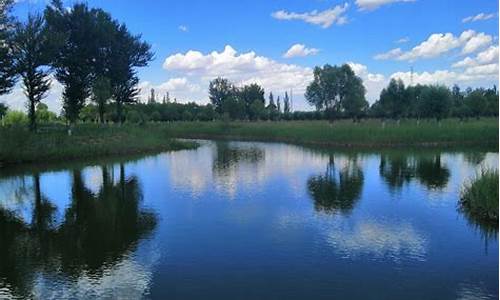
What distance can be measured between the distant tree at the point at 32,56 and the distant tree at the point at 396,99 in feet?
172

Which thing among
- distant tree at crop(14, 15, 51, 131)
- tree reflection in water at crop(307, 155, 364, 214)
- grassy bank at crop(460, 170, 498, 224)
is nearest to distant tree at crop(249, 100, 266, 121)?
distant tree at crop(14, 15, 51, 131)

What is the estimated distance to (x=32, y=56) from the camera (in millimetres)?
36375

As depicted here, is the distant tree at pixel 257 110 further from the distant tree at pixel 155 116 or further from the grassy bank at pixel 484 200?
the grassy bank at pixel 484 200

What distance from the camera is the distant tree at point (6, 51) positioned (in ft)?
105

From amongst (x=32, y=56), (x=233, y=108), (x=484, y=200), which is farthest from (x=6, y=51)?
(x=233, y=108)

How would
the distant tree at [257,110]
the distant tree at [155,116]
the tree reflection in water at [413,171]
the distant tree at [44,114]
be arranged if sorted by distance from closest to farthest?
the tree reflection in water at [413,171], the distant tree at [44,114], the distant tree at [155,116], the distant tree at [257,110]

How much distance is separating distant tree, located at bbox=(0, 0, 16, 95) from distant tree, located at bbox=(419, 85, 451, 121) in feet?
154

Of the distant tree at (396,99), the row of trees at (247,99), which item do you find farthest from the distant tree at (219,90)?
the distant tree at (396,99)

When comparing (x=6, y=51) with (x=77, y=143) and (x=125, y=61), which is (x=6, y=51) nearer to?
(x=77, y=143)

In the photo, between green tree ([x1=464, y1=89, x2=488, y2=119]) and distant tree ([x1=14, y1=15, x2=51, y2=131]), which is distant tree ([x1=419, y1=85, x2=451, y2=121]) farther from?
distant tree ([x1=14, y1=15, x2=51, y2=131])

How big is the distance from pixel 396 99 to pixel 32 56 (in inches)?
2134

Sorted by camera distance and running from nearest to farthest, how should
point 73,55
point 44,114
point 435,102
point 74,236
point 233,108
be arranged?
1. point 74,236
2. point 73,55
3. point 435,102
4. point 44,114
5. point 233,108

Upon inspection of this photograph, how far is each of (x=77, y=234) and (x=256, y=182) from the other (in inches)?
433

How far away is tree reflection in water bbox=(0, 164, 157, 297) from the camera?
10.8 meters
